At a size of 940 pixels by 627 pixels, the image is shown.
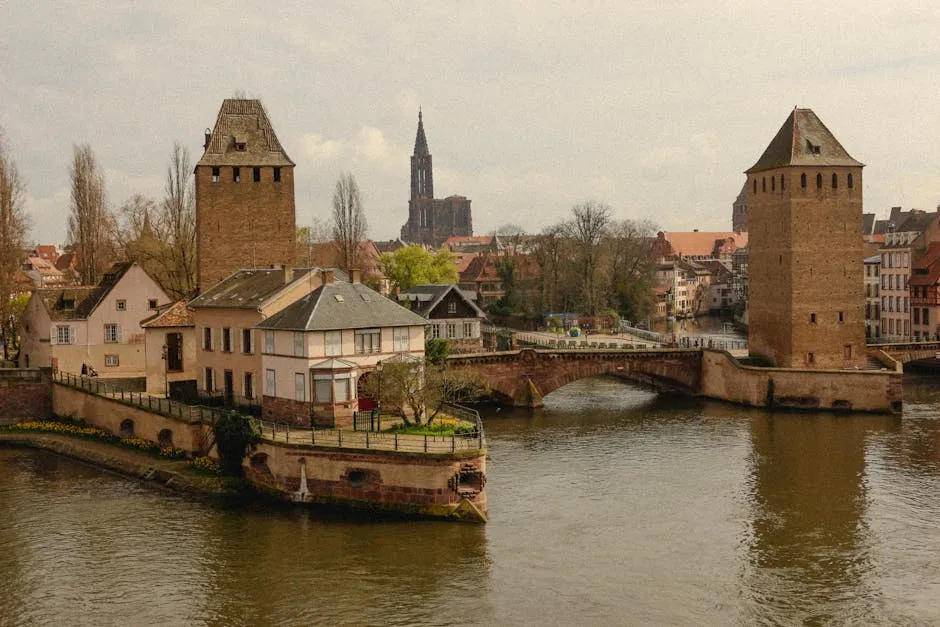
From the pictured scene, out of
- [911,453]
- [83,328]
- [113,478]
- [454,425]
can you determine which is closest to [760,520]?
[454,425]

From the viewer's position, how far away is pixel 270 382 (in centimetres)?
4084

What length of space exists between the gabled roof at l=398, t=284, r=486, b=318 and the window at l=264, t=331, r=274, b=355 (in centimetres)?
2626

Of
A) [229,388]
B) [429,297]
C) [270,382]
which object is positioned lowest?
[229,388]

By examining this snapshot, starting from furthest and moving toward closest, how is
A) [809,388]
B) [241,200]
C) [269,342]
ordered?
[809,388] < [241,200] < [269,342]

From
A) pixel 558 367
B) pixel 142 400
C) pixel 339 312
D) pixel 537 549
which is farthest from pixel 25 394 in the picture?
pixel 537 549

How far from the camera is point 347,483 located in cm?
3444

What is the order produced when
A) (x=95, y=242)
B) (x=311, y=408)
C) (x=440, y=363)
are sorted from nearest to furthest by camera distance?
(x=311, y=408) → (x=440, y=363) → (x=95, y=242)

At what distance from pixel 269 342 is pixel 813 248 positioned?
33285 mm

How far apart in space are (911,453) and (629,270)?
5868cm

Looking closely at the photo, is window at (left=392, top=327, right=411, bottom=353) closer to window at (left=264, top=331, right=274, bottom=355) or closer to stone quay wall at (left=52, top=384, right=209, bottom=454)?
window at (left=264, top=331, right=274, bottom=355)

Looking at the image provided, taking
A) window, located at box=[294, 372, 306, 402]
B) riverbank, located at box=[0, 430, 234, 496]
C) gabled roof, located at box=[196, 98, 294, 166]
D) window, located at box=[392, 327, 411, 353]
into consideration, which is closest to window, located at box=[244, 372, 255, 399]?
riverbank, located at box=[0, 430, 234, 496]

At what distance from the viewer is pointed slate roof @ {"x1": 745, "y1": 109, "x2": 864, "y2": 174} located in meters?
59.9

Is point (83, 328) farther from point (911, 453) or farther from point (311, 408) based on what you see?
point (911, 453)

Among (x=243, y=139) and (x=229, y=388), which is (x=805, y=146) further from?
(x=229, y=388)
